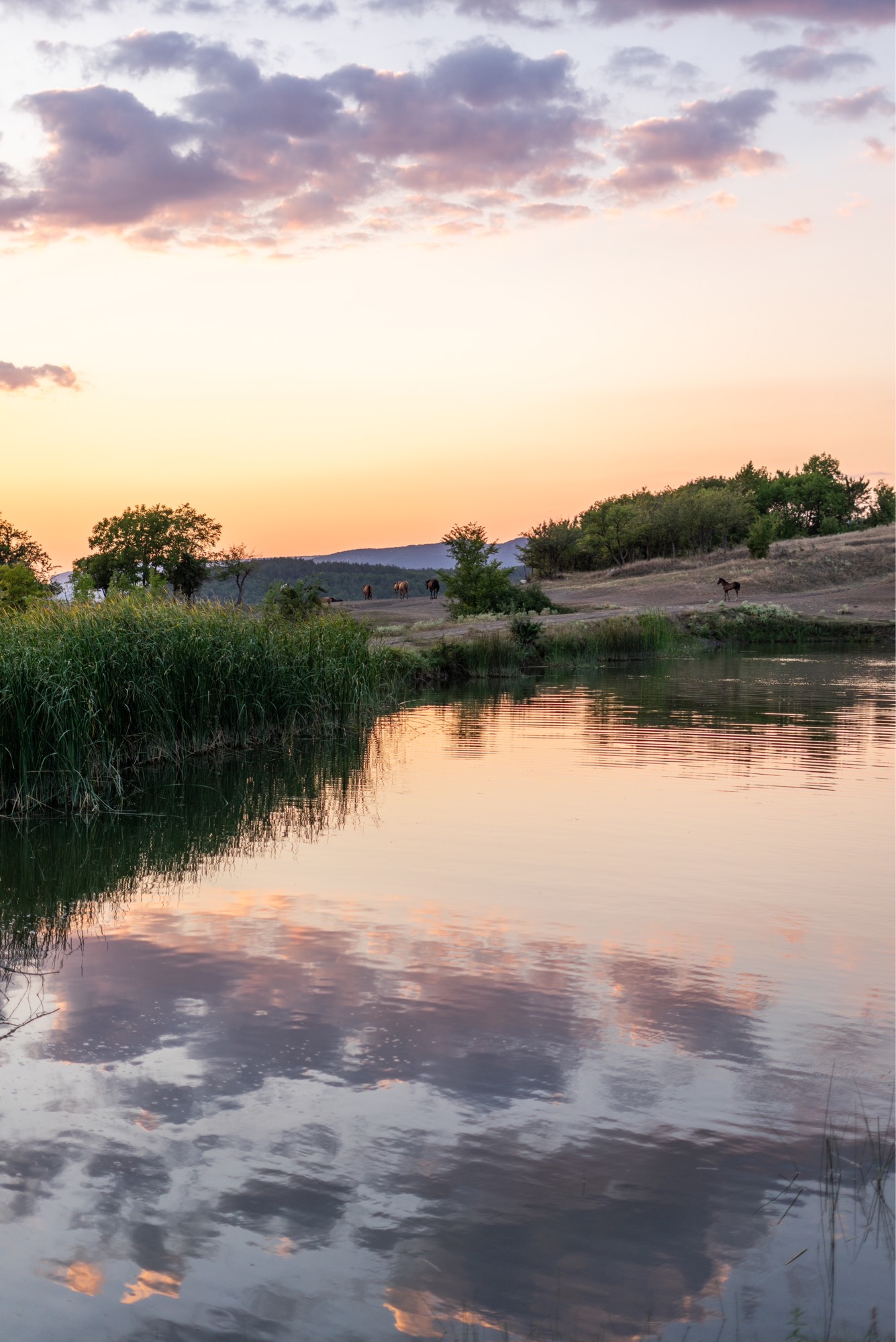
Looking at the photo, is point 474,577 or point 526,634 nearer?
point 526,634

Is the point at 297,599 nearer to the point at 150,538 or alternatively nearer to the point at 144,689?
the point at 144,689

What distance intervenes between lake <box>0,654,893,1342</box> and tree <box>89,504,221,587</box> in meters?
79.1

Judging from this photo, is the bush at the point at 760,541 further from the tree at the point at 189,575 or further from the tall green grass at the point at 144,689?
the tall green grass at the point at 144,689

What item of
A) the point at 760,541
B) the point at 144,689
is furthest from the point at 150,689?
the point at 760,541

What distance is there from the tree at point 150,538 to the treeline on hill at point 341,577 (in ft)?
11.3

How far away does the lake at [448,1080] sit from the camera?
428 centimetres

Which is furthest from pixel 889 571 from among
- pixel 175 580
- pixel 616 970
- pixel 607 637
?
pixel 616 970

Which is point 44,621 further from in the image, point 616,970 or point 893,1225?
point 893,1225

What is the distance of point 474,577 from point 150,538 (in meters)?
50.2

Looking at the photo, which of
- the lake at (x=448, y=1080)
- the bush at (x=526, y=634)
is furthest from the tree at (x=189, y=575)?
the lake at (x=448, y=1080)

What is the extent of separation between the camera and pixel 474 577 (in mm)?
47969

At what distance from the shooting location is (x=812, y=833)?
12492mm

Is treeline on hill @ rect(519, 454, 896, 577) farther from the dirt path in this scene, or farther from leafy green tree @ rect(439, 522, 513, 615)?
leafy green tree @ rect(439, 522, 513, 615)

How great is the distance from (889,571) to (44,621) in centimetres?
6457
